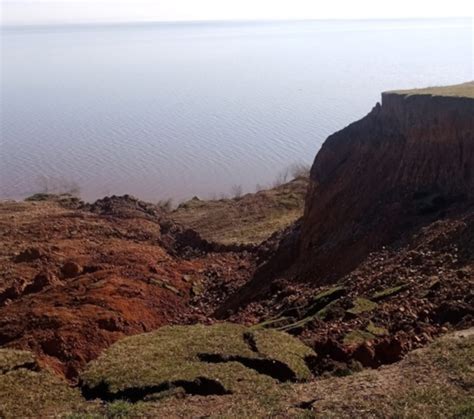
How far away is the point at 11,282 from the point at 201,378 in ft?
51.5

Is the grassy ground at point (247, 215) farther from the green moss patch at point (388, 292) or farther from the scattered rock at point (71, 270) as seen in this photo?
the green moss patch at point (388, 292)

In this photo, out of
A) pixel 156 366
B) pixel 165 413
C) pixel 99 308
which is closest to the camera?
pixel 165 413

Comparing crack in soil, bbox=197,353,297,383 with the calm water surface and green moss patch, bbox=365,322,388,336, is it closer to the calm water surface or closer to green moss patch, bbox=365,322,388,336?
green moss patch, bbox=365,322,388,336

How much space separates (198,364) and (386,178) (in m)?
13.6

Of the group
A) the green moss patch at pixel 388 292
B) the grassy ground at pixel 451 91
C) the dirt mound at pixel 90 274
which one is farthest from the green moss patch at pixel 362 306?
the grassy ground at pixel 451 91

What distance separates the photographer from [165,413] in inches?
407

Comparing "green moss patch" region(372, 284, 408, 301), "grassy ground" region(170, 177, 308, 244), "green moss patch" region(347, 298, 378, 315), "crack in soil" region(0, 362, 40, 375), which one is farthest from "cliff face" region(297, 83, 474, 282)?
"crack in soil" region(0, 362, 40, 375)

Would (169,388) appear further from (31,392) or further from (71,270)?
(71,270)

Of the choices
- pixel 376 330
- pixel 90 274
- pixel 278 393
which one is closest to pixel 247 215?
pixel 90 274

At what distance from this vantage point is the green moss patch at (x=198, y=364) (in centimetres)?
1142

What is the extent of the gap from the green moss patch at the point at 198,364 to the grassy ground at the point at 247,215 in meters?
17.3

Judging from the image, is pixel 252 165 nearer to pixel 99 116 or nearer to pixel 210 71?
pixel 99 116

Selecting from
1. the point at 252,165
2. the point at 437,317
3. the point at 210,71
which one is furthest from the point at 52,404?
the point at 210,71

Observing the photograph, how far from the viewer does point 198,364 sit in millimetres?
12125
